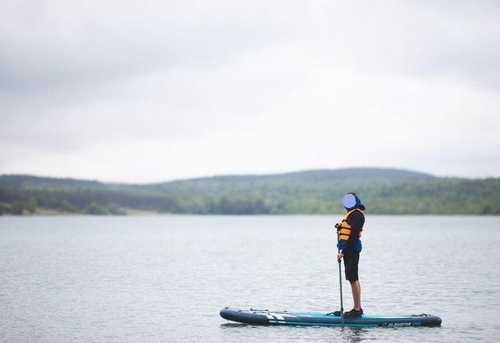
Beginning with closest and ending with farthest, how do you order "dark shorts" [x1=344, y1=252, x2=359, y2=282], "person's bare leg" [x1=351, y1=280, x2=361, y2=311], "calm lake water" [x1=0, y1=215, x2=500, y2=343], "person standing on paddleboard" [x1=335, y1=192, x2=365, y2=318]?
"person standing on paddleboard" [x1=335, y1=192, x2=365, y2=318]
"dark shorts" [x1=344, y1=252, x2=359, y2=282]
"person's bare leg" [x1=351, y1=280, x2=361, y2=311]
"calm lake water" [x1=0, y1=215, x2=500, y2=343]

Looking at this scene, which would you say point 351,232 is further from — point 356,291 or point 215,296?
point 215,296

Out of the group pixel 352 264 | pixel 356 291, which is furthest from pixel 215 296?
pixel 352 264

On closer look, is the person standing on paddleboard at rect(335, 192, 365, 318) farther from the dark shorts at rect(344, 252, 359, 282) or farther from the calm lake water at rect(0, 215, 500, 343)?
the calm lake water at rect(0, 215, 500, 343)

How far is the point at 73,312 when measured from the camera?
26.7 m

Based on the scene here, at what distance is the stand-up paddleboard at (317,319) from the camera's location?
72.9 feet

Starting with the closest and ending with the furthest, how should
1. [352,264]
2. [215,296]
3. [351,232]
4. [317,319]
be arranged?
1. [351,232]
2. [352,264]
3. [317,319]
4. [215,296]

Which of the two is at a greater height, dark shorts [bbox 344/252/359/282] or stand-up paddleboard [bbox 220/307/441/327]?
dark shorts [bbox 344/252/359/282]

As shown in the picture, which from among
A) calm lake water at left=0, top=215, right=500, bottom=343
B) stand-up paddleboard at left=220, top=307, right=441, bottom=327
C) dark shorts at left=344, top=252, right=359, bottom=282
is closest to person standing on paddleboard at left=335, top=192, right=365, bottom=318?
dark shorts at left=344, top=252, right=359, bottom=282

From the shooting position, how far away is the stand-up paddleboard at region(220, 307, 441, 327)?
72.9 feet

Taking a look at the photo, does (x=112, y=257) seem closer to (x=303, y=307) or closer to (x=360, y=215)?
(x=303, y=307)

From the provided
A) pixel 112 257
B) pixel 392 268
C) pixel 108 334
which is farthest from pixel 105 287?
pixel 112 257

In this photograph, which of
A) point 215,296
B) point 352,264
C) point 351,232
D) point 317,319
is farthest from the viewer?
point 215,296

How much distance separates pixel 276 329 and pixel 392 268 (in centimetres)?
2621

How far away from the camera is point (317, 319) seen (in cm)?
2228
